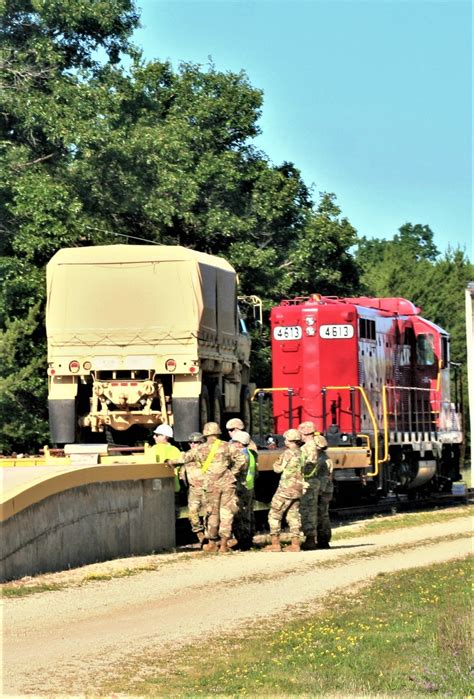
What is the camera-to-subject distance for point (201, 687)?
34.2 feet

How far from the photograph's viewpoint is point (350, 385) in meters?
30.6

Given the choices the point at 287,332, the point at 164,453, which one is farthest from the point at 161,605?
the point at 287,332

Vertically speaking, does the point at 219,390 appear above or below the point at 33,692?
above

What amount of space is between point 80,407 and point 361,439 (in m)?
6.88

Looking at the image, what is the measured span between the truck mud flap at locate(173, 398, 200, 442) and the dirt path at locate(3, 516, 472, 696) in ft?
12.7

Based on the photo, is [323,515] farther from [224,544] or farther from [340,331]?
[340,331]

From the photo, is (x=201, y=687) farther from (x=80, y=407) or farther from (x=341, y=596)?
(x=80, y=407)

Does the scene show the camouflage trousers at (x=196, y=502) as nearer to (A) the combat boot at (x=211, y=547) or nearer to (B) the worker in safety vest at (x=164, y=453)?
(A) the combat boot at (x=211, y=547)

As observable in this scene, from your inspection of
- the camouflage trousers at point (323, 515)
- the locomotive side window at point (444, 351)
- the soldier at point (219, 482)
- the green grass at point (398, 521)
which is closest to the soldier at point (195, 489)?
the soldier at point (219, 482)

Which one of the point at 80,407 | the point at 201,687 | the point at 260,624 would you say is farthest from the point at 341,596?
the point at 80,407

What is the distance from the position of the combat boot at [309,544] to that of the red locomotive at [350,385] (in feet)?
21.1

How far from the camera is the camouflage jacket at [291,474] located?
21172mm

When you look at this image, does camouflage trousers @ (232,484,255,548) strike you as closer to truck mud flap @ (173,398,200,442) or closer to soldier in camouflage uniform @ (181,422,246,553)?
soldier in camouflage uniform @ (181,422,246,553)

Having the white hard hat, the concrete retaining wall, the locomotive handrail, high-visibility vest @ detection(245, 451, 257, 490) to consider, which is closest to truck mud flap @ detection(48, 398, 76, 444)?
the white hard hat
